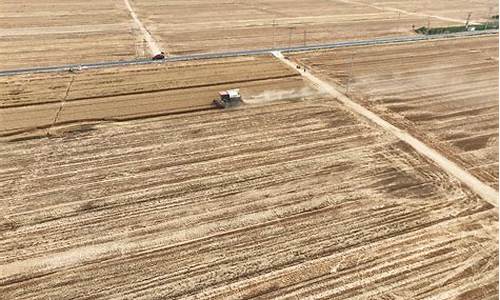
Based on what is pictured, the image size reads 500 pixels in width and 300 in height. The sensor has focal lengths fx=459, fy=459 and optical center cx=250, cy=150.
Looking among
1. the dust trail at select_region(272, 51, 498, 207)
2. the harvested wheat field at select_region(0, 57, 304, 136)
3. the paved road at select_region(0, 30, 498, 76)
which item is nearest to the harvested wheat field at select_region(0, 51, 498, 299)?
the dust trail at select_region(272, 51, 498, 207)

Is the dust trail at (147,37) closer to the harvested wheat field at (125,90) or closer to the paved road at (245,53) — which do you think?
the paved road at (245,53)

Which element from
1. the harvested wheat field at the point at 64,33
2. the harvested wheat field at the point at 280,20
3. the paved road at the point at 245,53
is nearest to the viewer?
the paved road at the point at 245,53

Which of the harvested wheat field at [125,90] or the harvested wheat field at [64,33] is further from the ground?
the harvested wheat field at [64,33]

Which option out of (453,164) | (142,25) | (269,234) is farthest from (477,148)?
(142,25)

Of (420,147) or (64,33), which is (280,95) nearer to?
(420,147)

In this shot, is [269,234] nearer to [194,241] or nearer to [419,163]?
[194,241]

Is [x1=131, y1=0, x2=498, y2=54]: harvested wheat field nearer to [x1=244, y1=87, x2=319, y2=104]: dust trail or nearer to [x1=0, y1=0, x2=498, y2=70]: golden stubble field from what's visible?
[x1=0, y1=0, x2=498, y2=70]: golden stubble field

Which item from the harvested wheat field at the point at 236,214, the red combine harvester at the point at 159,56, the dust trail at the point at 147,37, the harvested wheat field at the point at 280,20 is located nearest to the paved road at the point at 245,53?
the red combine harvester at the point at 159,56
